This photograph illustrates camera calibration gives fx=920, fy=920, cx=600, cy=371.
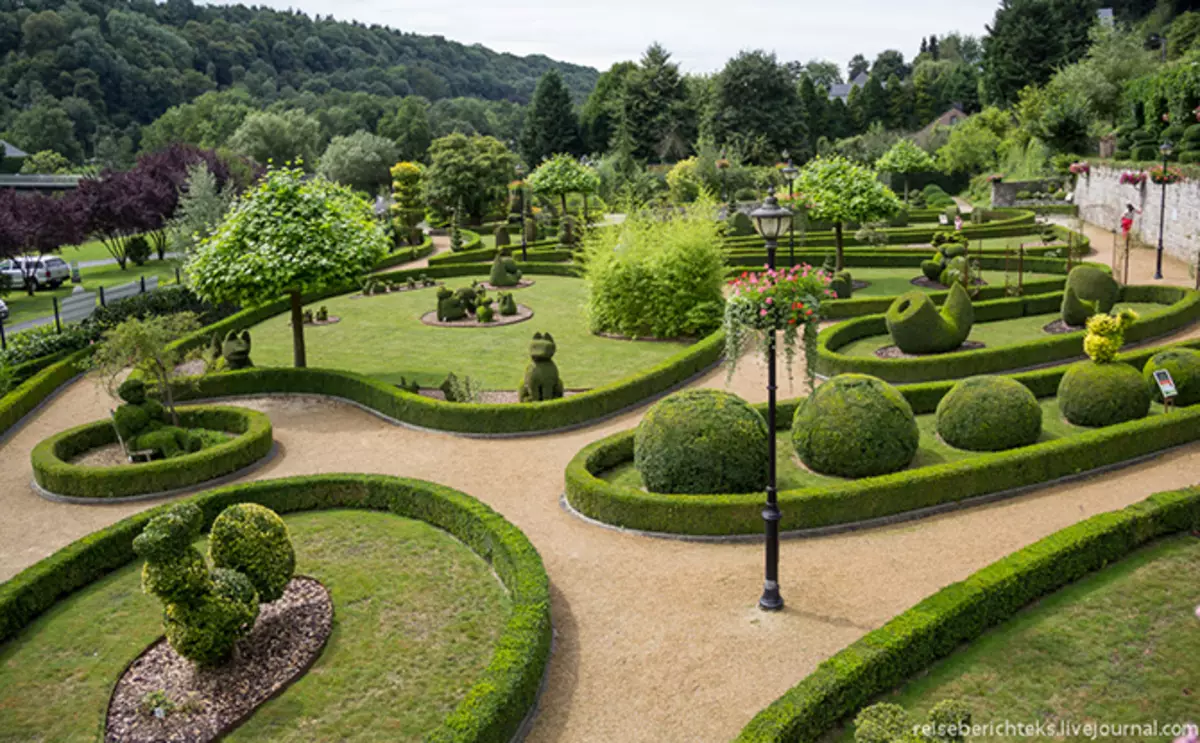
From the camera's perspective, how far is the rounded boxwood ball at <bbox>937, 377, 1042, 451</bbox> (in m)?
15.1

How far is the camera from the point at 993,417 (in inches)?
597

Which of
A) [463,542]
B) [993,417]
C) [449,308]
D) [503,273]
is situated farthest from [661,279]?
[463,542]

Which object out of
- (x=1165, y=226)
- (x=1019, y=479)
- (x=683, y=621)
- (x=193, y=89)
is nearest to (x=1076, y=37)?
(x=1165, y=226)

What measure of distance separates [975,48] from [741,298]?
160m

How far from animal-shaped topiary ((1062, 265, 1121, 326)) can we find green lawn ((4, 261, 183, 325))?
31.6 m

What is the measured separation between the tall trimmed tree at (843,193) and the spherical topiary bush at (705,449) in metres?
18.1

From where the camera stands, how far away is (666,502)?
1316 centimetres

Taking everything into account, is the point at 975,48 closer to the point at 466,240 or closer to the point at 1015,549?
the point at 466,240

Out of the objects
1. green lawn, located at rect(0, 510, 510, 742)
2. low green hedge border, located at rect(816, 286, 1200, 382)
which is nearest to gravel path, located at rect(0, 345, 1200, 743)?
green lawn, located at rect(0, 510, 510, 742)

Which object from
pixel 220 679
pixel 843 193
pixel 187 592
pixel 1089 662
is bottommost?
pixel 220 679

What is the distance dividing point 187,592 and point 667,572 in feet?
Result: 19.0

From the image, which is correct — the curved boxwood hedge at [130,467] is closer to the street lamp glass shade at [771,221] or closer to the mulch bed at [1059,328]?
the street lamp glass shade at [771,221]

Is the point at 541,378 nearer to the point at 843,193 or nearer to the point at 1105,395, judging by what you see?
the point at 1105,395

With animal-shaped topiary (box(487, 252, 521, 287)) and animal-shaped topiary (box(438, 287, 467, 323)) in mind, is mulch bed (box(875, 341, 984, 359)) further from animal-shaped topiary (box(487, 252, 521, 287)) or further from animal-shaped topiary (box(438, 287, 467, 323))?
animal-shaped topiary (box(487, 252, 521, 287))
